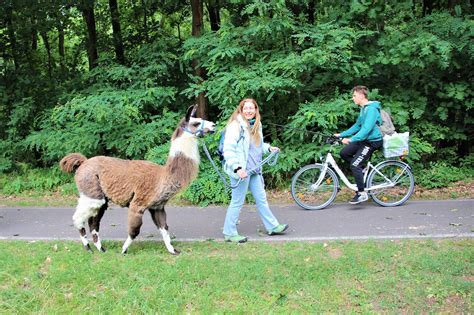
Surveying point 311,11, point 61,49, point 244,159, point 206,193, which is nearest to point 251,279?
point 244,159

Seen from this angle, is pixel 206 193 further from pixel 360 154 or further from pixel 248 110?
pixel 248 110

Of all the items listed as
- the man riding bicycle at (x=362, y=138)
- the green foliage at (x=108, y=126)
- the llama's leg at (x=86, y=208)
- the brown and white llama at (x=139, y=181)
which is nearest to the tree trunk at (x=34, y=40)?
the green foliage at (x=108, y=126)

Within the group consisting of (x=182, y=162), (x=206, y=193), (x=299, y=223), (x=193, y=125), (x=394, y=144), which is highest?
(x=193, y=125)

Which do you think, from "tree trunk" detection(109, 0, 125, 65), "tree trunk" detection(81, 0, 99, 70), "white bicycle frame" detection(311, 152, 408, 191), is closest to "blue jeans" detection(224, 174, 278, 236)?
"white bicycle frame" detection(311, 152, 408, 191)

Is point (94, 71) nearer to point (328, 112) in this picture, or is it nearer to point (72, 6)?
point (72, 6)

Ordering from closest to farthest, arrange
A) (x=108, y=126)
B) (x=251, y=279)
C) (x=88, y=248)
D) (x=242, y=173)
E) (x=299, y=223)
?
1. (x=251, y=279)
2. (x=242, y=173)
3. (x=88, y=248)
4. (x=299, y=223)
5. (x=108, y=126)

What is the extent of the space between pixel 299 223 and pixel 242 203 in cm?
134

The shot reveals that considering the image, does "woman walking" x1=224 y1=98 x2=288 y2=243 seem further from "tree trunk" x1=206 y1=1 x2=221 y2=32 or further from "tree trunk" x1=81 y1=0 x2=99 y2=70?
"tree trunk" x1=81 y1=0 x2=99 y2=70

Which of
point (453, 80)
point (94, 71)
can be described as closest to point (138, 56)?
point (94, 71)

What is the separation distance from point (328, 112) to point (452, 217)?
320 cm

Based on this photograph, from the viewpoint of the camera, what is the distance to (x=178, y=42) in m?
12.0

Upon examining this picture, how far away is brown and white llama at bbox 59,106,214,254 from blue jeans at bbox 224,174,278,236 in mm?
855

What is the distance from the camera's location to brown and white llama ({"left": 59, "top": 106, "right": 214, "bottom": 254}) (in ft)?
19.0

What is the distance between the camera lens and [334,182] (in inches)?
325
